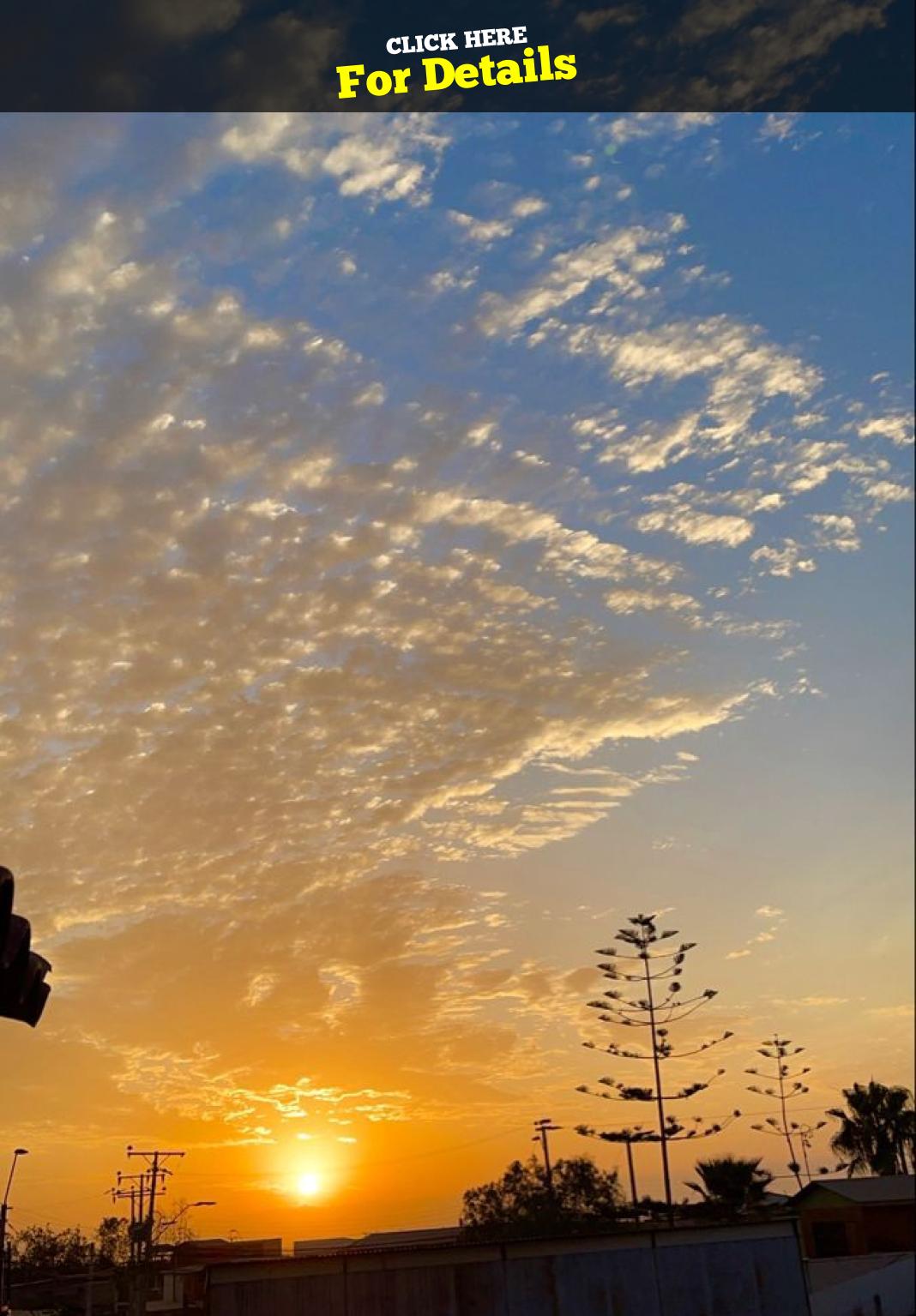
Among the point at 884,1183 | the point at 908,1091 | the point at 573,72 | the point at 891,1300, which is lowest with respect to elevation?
the point at 891,1300

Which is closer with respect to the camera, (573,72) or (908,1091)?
(573,72)

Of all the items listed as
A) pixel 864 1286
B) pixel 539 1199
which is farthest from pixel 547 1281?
pixel 539 1199

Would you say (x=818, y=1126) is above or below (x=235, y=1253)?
above

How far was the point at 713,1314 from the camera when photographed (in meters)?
40.6

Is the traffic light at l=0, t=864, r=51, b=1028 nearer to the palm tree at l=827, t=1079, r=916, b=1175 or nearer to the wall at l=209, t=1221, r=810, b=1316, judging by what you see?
the wall at l=209, t=1221, r=810, b=1316

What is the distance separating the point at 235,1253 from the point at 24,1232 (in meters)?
55.3

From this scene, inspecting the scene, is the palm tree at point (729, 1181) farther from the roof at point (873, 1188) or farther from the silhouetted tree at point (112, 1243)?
the silhouetted tree at point (112, 1243)

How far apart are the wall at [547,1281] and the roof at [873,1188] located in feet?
90.7

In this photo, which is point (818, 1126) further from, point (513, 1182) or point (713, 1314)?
point (713, 1314)

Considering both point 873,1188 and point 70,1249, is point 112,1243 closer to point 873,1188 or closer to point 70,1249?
point 70,1249

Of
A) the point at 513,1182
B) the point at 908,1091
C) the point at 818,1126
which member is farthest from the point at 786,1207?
the point at 513,1182

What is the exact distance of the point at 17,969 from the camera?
1002cm

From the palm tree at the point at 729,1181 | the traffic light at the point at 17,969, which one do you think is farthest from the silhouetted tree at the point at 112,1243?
the traffic light at the point at 17,969

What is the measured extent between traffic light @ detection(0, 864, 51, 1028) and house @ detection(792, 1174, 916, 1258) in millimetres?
63101
